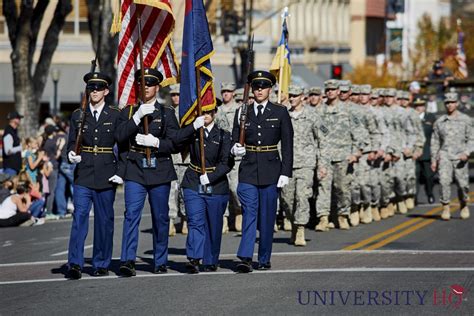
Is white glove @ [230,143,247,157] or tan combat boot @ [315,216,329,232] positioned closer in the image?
white glove @ [230,143,247,157]

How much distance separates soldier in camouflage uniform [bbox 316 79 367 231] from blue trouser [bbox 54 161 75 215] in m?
5.46

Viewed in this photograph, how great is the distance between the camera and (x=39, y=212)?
24.4 meters

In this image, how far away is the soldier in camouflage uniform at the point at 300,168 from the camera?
60.8ft

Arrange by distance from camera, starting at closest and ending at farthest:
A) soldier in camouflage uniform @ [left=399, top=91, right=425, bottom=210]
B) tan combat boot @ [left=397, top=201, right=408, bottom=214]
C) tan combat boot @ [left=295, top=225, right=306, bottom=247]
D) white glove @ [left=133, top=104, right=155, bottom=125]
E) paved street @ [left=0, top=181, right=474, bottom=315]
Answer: paved street @ [left=0, top=181, right=474, bottom=315] → white glove @ [left=133, top=104, right=155, bottom=125] → tan combat boot @ [left=295, top=225, right=306, bottom=247] → tan combat boot @ [left=397, top=201, right=408, bottom=214] → soldier in camouflage uniform @ [left=399, top=91, right=425, bottom=210]

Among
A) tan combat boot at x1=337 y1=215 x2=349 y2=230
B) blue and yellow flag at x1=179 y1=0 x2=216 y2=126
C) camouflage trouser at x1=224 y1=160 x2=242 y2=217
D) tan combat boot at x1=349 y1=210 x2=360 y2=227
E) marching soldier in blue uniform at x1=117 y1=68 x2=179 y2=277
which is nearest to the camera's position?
marching soldier in blue uniform at x1=117 y1=68 x2=179 y2=277

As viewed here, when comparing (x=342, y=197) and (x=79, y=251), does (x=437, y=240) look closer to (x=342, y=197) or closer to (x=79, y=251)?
(x=342, y=197)

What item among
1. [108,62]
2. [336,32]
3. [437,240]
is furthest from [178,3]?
[437,240]

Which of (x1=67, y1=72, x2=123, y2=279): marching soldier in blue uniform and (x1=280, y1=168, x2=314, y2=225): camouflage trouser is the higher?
(x1=67, y1=72, x2=123, y2=279): marching soldier in blue uniform

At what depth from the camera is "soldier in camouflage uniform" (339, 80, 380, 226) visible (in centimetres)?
2206

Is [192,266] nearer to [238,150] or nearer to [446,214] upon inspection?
[238,150]

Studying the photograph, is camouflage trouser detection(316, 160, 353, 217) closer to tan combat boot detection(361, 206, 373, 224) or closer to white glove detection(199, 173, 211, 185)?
tan combat boot detection(361, 206, 373, 224)

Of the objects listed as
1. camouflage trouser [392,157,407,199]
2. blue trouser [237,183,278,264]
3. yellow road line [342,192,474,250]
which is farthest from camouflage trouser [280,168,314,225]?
camouflage trouser [392,157,407,199]

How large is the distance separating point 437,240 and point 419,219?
366cm

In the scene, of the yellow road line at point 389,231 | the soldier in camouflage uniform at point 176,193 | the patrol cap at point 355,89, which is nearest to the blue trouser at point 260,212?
the yellow road line at point 389,231
